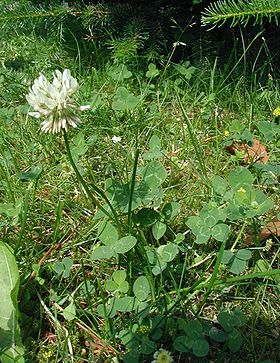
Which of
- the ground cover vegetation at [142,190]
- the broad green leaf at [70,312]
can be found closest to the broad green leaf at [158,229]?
the ground cover vegetation at [142,190]

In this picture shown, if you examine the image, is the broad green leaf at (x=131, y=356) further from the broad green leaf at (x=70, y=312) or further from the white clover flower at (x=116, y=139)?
the white clover flower at (x=116, y=139)

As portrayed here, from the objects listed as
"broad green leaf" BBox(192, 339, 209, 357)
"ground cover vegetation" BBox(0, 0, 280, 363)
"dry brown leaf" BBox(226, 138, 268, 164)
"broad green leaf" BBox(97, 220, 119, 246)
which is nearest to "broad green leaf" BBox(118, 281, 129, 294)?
"ground cover vegetation" BBox(0, 0, 280, 363)

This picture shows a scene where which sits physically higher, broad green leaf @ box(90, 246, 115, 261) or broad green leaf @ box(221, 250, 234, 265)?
broad green leaf @ box(90, 246, 115, 261)

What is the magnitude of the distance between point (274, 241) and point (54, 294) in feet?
2.31

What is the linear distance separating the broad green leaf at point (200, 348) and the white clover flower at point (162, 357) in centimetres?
7

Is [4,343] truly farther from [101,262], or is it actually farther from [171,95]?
[171,95]

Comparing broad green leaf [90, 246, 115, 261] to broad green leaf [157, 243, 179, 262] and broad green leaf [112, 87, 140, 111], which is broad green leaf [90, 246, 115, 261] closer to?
broad green leaf [157, 243, 179, 262]

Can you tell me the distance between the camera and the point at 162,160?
2.20m

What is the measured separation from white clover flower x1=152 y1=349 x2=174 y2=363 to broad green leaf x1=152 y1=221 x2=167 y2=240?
34cm

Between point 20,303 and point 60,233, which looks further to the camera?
point 60,233

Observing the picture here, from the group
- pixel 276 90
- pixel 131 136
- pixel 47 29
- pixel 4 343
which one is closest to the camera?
pixel 4 343

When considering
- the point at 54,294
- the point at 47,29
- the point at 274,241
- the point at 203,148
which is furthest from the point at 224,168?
the point at 47,29

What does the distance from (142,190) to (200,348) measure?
51 cm

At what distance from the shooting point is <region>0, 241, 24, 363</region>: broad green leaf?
152 centimetres
